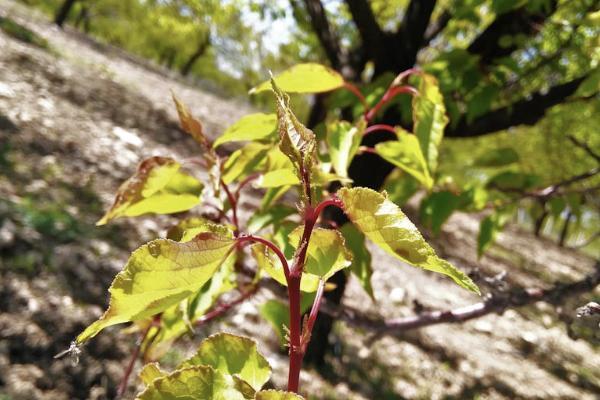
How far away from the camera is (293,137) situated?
41cm

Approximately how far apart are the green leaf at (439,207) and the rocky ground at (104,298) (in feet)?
0.80

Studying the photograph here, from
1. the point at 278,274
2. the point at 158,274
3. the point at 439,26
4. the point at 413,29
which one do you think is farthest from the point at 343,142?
the point at 439,26

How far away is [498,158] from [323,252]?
1.13 meters

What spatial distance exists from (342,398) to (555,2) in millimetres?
2128

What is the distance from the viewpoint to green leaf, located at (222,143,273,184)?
0.85m

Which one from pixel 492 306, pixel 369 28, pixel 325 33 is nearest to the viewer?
pixel 492 306

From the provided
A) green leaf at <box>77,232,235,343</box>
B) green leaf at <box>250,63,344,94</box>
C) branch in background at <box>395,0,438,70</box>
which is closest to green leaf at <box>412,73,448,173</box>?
green leaf at <box>250,63,344,94</box>

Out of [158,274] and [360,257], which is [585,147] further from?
[158,274]

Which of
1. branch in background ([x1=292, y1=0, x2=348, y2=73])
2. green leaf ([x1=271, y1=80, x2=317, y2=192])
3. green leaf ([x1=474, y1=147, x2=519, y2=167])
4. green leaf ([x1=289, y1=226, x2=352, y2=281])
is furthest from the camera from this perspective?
branch in background ([x1=292, y1=0, x2=348, y2=73])

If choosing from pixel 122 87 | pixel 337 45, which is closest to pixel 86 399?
pixel 337 45

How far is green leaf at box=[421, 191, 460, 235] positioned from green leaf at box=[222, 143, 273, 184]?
66 centimetres

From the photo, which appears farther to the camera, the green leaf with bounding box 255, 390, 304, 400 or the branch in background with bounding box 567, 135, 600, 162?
the branch in background with bounding box 567, 135, 600, 162

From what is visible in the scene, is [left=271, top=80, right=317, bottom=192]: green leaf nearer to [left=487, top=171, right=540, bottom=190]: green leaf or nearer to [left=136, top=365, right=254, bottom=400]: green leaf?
[left=136, top=365, right=254, bottom=400]: green leaf

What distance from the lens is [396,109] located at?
6.19 feet
